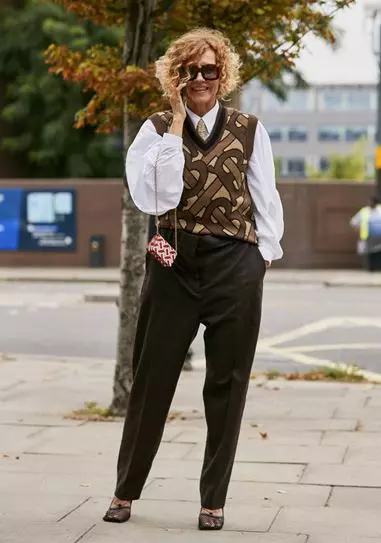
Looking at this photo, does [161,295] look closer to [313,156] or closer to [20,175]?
[20,175]

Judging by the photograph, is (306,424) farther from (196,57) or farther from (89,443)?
(196,57)

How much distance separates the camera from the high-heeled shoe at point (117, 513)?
514 centimetres

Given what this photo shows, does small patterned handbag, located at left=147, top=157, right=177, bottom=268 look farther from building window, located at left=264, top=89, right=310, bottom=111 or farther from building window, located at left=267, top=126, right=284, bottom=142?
building window, located at left=267, top=126, right=284, bottom=142

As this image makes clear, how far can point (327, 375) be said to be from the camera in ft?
35.2

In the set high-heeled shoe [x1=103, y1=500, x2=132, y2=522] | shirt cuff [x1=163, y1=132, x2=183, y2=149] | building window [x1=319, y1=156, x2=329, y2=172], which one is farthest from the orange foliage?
building window [x1=319, y1=156, x2=329, y2=172]

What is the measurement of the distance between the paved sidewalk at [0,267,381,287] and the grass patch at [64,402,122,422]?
1595 centimetres

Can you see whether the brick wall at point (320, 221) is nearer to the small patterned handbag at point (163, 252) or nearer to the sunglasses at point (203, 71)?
the sunglasses at point (203, 71)

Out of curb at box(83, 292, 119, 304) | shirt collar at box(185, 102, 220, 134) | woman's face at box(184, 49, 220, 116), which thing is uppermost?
woman's face at box(184, 49, 220, 116)

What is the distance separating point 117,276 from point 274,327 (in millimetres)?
10623

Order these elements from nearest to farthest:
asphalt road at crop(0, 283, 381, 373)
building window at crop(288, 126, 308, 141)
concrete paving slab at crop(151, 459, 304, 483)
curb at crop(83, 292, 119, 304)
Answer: concrete paving slab at crop(151, 459, 304, 483), asphalt road at crop(0, 283, 381, 373), curb at crop(83, 292, 119, 304), building window at crop(288, 126, 308, 141)

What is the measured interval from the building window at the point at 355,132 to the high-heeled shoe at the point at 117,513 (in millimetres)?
128744

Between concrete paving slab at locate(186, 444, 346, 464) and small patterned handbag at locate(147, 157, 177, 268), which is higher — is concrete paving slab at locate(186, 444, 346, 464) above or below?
below

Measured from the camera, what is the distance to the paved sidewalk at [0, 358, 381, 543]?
5.05 meters

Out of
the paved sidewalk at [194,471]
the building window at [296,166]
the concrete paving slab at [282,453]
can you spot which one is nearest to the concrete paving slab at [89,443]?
the paved sidewalk at [194,471]
